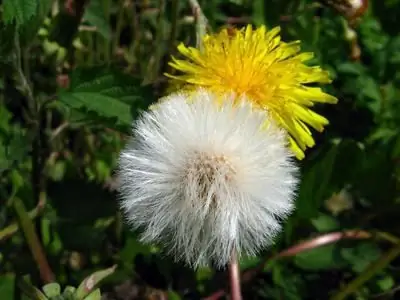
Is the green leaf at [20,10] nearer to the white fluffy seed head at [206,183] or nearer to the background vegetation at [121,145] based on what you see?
the background vegetation at [121,145]

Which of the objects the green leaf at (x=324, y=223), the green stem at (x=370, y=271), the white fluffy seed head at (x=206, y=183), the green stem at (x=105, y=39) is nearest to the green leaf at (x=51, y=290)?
the white fluffy seed head at (x=206, y=183)

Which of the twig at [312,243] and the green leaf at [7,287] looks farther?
the twig at [312,243]

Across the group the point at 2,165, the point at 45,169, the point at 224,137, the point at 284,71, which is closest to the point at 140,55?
the point at 45,169

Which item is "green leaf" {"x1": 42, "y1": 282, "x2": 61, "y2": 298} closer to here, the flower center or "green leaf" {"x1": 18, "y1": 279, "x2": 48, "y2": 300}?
"green leaf" {"x1": 18, "y1": 279, "x2": 48, "y2": 300}

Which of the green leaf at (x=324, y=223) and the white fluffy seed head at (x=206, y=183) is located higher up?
the white fluffy seed head at (x=206, y=183)

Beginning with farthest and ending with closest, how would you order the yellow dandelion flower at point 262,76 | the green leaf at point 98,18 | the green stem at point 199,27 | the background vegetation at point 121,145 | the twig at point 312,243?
the green leaf at point 98,18, the twig at point 312,243, the background vegetation at point 121,145, the green stem at point 199,27, the yellow dandelion flower at point 262,76

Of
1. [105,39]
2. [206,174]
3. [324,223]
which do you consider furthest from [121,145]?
[206,174]

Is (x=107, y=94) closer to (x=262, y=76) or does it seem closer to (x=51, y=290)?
(x=262, y=76)

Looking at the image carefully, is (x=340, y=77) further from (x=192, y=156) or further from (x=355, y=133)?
(x=192, y=156)
